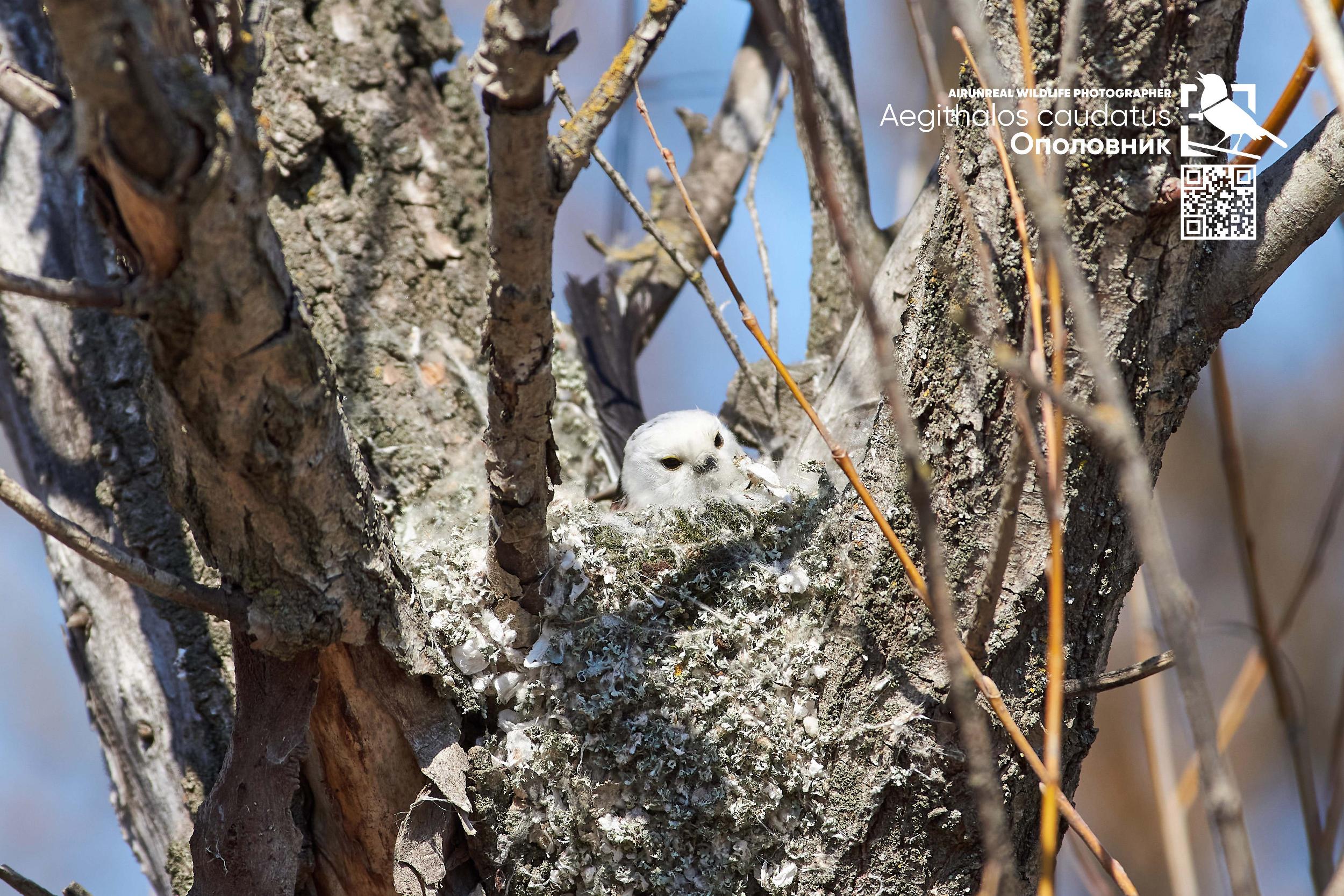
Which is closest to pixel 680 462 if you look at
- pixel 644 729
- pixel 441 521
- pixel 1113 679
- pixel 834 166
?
pixel 441 521

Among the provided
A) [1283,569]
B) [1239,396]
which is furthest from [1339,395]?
[1283,569]

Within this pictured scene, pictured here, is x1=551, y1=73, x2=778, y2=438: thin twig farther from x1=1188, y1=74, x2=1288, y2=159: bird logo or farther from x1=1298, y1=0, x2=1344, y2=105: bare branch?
x1=1298, y1=0, x2=1344, y2=105: bare branch

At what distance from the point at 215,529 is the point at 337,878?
2.62 feet

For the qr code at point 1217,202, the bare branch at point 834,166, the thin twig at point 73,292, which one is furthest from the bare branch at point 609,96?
the bare branch at point 834,166

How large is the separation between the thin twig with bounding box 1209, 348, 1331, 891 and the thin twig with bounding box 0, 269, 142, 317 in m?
1.45

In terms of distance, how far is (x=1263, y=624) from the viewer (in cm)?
137

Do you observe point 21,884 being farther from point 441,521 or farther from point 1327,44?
point 1327,44

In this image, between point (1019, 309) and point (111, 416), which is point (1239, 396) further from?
point (111, 416)

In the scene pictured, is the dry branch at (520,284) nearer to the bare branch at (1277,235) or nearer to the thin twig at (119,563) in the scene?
the thin twig at (119,563)

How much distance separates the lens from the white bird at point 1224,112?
1464 mm

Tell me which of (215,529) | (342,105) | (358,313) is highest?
(342,105)

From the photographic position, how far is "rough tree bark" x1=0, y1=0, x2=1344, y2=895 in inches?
46.9

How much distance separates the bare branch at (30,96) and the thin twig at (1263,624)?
1.51 metres

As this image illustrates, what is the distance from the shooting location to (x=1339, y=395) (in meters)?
5.40
